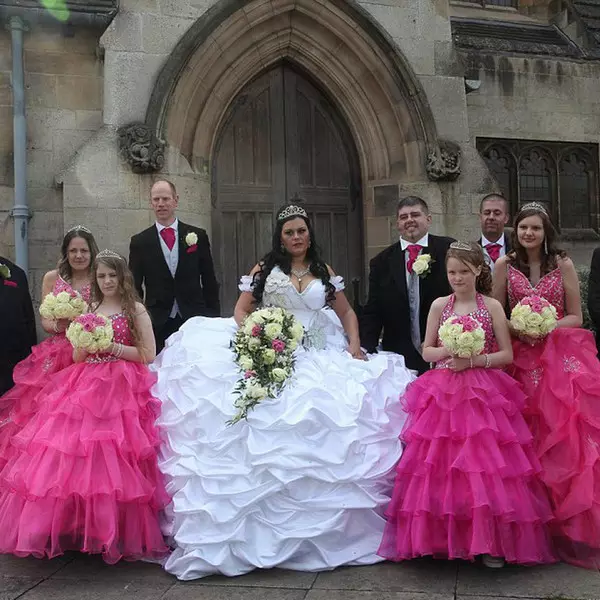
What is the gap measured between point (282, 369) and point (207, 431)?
1.89ft

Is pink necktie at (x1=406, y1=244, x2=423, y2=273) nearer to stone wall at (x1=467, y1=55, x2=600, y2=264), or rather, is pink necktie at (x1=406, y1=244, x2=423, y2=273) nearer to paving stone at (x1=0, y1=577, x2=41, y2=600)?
paving stone at (x1=0, y1=577, x2=41, y2=600)

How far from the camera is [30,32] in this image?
7273 millimetres

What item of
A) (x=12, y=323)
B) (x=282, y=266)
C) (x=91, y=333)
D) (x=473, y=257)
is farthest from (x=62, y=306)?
(x=473, y=257)

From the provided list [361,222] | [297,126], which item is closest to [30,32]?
[297,126]

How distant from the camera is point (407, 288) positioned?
5.22m

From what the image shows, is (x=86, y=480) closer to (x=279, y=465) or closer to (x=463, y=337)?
(x=279, y=465)

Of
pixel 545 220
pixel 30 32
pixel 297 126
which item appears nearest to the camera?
pixel 545 220

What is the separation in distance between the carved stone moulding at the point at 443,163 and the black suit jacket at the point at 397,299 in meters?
2.45

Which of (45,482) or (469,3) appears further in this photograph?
(469,3)

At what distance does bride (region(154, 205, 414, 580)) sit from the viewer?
365cm

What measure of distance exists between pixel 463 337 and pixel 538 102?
671 centimetres

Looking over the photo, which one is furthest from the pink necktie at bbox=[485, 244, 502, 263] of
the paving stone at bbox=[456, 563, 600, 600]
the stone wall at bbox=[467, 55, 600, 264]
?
the stone wall at bbox=[467, 55, 600, 264]

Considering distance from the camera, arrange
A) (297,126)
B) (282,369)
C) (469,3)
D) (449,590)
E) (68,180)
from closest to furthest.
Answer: (449,590) < (282,369) < (68,180) < (297,126) < (469,3)

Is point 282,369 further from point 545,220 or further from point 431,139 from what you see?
point 431,139
